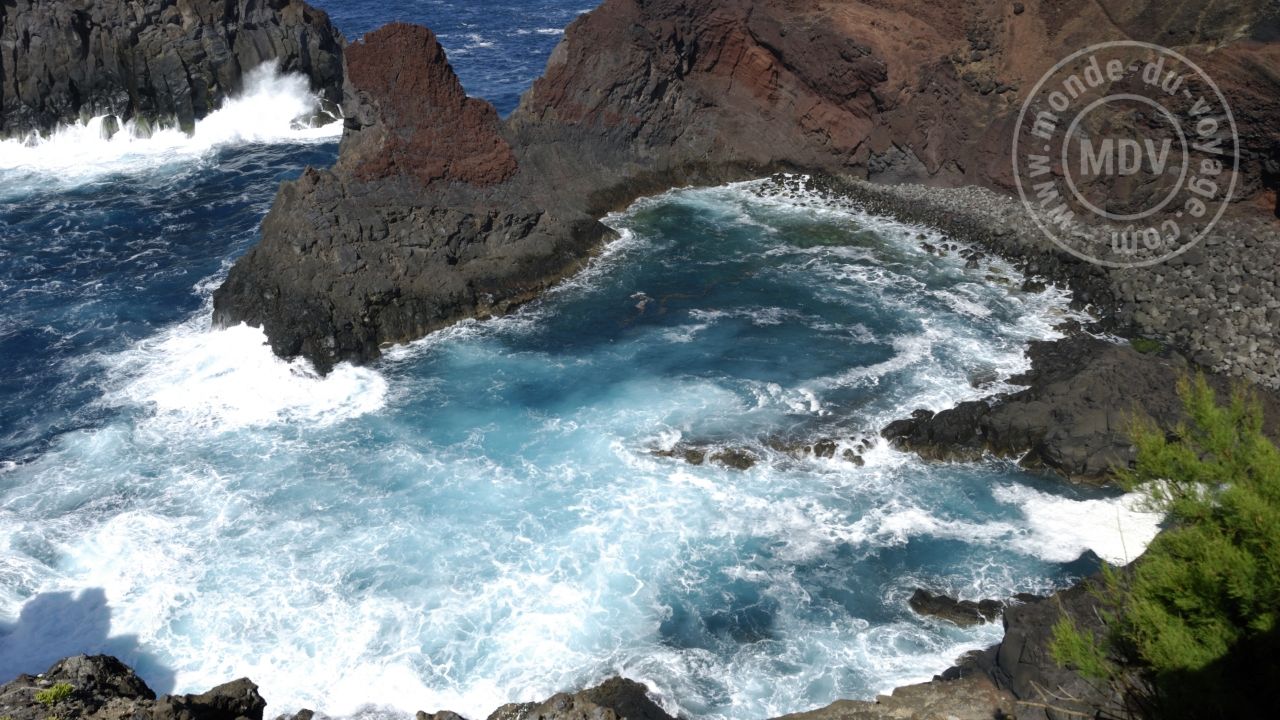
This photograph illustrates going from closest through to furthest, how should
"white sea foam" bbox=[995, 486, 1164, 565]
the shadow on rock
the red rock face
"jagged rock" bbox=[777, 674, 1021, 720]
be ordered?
"jagged rock" bbox=[777, 674, 1021, 720] < the shadow on rock < "white sea foam" bbox=[995, 486, 1164, 565] < the red rock face

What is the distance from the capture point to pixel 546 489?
1323 inches

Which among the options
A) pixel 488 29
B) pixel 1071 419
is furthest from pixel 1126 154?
pixel 488 29

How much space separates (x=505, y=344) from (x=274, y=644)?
56.4 ft

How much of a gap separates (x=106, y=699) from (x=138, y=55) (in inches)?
2313

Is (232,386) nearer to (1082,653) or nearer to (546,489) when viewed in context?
(546,489)

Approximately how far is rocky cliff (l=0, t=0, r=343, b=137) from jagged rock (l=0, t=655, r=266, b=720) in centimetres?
5596

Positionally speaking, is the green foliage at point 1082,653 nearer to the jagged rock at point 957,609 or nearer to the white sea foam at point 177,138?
the jagged rock at point 957,609

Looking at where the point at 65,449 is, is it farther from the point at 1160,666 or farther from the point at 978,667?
the point at 1160,666

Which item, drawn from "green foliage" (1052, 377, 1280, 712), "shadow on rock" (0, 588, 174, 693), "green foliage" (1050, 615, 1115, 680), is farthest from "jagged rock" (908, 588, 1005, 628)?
"shadow on rock" (0, 588, 174, 693)

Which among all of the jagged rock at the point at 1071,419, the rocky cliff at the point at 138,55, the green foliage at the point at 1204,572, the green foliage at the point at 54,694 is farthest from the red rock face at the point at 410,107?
the green foliage at the point at 1204,572

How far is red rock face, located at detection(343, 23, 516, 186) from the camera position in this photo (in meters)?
44.8

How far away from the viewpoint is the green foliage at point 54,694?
19109 mm

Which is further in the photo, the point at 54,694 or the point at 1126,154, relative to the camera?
the point at 1126,154

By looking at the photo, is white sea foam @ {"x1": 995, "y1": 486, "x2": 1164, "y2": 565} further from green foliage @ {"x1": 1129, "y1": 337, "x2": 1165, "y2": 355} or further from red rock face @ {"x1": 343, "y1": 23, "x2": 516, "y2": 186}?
red rock face @ {"x1": 343, "y1": 23, "x2": 516, "y2": 186}
